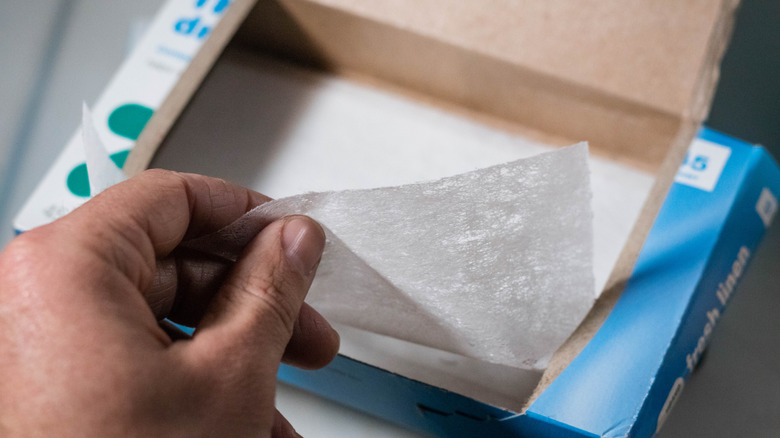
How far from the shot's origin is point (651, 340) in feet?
1.43

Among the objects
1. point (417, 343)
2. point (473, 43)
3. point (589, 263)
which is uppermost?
point (473, 43)

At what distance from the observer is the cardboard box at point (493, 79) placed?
46 cm

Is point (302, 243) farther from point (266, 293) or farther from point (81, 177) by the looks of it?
point (81, 177)

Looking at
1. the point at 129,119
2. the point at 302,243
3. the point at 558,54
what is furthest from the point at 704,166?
the point at 129,119

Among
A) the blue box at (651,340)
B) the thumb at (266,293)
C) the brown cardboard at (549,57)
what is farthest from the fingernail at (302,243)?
the brown cardboard at (549,57)

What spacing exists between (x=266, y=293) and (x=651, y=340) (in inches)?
10.1

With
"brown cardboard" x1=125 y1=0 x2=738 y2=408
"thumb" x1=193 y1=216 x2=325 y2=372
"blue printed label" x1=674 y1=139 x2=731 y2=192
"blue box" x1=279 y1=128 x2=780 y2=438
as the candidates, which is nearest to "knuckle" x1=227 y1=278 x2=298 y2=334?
"thumb" x1=193 y1=216 x2=325 y2=372

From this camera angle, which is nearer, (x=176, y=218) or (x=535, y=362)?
(x=176, y=218)

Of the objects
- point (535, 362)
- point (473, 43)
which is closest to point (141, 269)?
point (535, 362)

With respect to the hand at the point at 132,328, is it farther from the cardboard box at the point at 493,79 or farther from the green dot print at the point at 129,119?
the green dot print at the point at 129,119

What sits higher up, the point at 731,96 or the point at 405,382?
the point at 731,96

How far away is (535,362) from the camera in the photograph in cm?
48

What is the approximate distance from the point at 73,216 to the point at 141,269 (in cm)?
4

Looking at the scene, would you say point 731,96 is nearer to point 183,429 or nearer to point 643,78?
point 643,78
